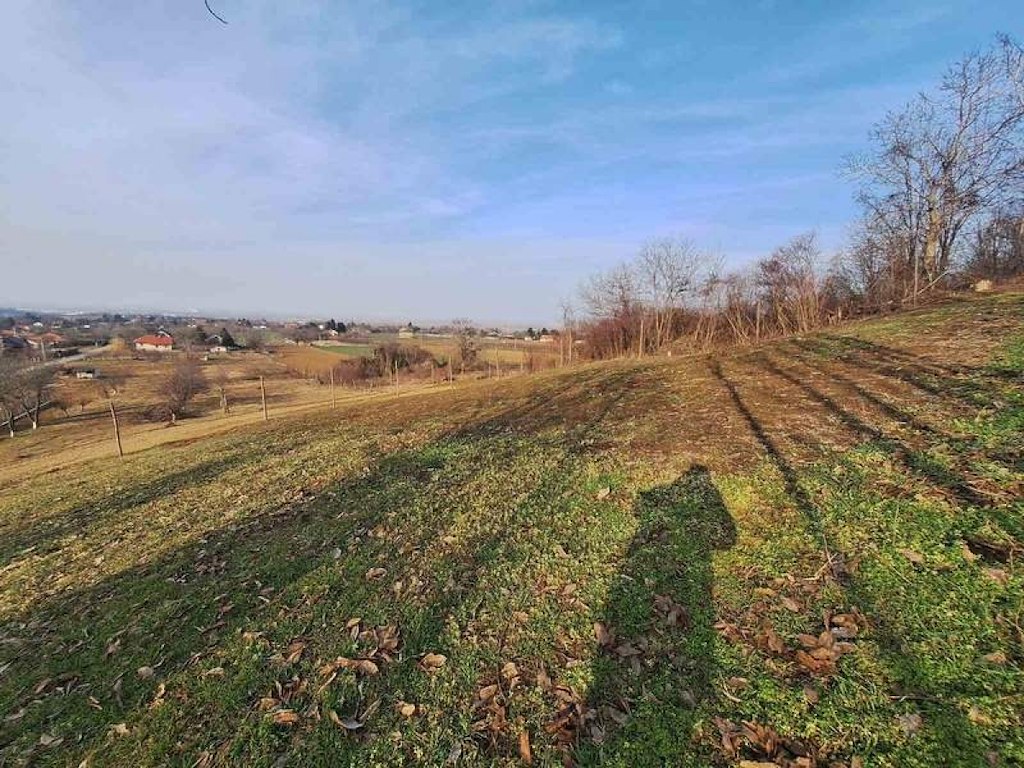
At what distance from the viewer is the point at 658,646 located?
303 cm

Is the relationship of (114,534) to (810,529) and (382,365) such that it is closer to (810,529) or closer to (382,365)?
(810,529)

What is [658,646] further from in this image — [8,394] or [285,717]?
[8,394]

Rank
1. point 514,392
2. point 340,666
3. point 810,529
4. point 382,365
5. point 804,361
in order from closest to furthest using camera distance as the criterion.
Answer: point 340,666, point 810,529, point 804,361, point 514,392, point 382,365

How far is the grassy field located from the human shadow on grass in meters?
0.02

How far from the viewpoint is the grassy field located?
2502mm

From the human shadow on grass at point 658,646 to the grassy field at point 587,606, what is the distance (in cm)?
2

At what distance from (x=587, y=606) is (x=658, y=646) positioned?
625 millimetres

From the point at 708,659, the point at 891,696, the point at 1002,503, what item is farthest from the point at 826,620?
the point at 1002,503

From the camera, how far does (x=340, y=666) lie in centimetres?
321

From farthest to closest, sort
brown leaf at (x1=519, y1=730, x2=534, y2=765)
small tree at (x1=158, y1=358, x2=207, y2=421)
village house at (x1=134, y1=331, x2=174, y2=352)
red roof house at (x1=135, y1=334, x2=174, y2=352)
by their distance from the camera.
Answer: red roof house at (x1=135, y1=334, x2=174, y2=352) → village house at (x1=134, y1=331, x2=174, y2=352) → small tree at (x1=158, y1=358, x2=207, y2=421) → brown leaf at (x1=519, y1=730, x2=534, y2=765)

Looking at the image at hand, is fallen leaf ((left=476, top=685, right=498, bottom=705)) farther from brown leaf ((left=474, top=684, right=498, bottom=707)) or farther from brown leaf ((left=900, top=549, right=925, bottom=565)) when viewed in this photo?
brown leaf ((left=900, top=549, right=925, bottom=565))

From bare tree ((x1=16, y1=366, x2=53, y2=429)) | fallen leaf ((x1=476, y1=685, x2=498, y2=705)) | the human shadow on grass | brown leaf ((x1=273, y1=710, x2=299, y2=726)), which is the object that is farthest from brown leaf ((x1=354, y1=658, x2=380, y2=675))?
bare tree ((x1=16, y1=366, x2=53, y2=429))

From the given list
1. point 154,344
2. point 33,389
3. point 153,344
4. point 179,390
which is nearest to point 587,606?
point 179,390

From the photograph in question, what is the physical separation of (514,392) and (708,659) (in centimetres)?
1292
